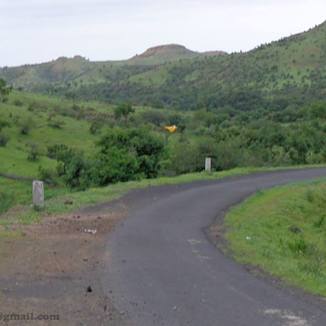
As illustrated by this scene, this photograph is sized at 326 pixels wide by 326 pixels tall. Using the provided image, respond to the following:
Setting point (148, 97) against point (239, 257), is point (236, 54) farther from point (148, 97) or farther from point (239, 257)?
point (239, 257)

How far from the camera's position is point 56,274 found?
33.8 ft

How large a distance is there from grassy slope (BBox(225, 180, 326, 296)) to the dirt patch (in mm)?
2685

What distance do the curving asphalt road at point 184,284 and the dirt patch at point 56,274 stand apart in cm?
25

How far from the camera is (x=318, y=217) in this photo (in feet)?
67.7

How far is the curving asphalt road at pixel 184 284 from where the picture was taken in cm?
827

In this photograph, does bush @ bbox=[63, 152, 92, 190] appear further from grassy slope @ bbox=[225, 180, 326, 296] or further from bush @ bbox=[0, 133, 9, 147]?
bush @ bbox=[0, 133, 9, 147]

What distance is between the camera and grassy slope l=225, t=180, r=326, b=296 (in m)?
11.2

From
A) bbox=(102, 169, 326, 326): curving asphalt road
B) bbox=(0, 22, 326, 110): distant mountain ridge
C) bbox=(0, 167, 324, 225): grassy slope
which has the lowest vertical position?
bbox=(0, 167, 324, 225): grassy slope

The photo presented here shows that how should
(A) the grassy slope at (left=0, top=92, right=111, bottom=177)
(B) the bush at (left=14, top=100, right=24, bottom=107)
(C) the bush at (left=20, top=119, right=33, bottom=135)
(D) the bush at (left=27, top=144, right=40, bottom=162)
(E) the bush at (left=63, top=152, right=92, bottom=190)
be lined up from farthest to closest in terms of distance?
(B) the bush at (left=14, top=100, right=24, bottom=107)
(C) the bush at (left=20, top=119, right=33, bottom=135)
(D) the bush at (left=27, top=144, right=40, bottom=162)
(A) the grassy slope at (left=0, top=92, right=111, bottom=177)
(E) the bush at (left=63, top=152, right=92, bottom=190)

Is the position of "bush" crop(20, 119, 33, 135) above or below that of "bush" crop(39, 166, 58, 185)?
above

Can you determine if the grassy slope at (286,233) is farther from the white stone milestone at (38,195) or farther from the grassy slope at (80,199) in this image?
the white stone milestone at (38,195)

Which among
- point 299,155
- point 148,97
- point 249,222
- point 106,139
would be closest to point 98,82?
point 148,97

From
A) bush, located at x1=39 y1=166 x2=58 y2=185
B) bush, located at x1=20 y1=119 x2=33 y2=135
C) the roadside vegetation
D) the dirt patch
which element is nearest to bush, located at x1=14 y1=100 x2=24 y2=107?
the roadside vegetation

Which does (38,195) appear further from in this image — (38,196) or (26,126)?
(26,126)
